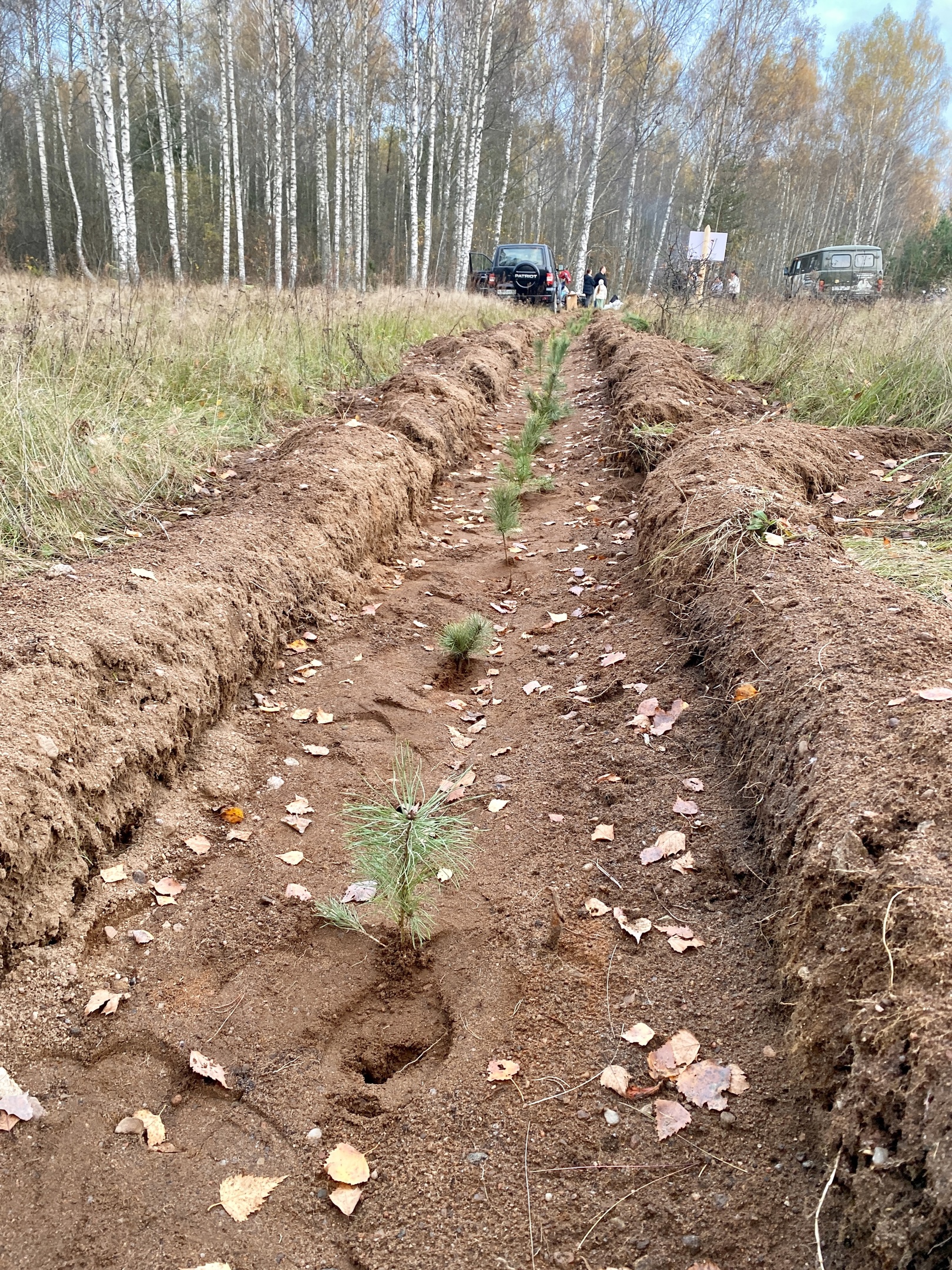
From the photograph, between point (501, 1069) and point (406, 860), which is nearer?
point (501, 1069)

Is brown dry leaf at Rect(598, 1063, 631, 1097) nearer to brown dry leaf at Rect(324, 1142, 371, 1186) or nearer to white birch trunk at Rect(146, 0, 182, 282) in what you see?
brown dry leaf at Rect(324, 1142, 371, 1186)

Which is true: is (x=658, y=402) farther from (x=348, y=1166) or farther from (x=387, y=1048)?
(x=348, y=1166)

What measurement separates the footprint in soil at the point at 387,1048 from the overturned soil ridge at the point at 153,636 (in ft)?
3.06

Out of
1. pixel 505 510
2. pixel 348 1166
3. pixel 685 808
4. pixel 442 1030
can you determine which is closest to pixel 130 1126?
pixel 348 1166

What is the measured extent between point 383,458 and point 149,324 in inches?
132

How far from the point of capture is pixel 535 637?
402 cm

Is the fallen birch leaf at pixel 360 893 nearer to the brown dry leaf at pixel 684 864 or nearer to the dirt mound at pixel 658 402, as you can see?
the brown dry leaf at pixel 684 864

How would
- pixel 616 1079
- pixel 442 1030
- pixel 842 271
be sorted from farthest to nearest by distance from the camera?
1. pixel 842 271
2. pixel 442 1030
3. pixel 616 1079

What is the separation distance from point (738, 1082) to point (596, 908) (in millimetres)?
640

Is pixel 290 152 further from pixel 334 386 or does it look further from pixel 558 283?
pixel 334 386

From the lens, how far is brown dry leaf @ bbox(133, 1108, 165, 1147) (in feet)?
5.70

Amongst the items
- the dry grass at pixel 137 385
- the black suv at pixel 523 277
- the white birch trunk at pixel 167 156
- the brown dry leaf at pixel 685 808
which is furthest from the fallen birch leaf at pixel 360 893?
the black suv at pixel 523 277

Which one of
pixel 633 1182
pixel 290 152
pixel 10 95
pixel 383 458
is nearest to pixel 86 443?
pixel 383 458

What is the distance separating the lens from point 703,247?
1653 centimetres
